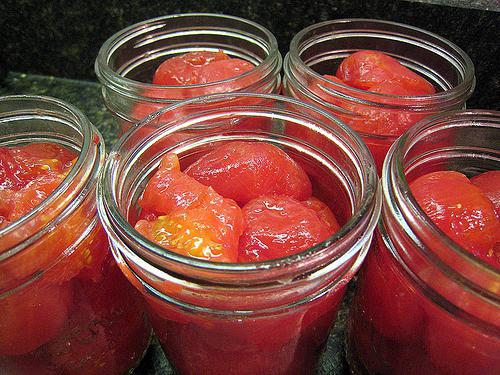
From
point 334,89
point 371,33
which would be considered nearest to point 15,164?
point 334,89

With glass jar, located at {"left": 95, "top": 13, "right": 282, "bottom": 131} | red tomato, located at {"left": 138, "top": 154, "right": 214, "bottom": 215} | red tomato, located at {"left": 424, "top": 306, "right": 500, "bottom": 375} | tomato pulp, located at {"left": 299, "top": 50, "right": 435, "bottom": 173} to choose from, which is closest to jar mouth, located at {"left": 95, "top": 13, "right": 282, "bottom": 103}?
glass jar, located at {"left": 95, "top": 13, "right": 282, "bottom": 131}

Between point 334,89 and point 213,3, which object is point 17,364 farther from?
point 213,3

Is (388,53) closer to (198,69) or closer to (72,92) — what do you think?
(198,69)

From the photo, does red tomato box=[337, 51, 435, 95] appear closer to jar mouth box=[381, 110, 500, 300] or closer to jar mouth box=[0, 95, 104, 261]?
jar mouth box=[381, 110, 500, 300]

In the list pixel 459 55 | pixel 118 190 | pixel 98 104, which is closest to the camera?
pixel 118 190

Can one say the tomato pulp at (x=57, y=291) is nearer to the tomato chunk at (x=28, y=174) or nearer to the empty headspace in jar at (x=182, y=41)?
the tomato chunk at (x=28, y=174)

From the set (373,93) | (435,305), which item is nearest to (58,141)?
(373,93)
